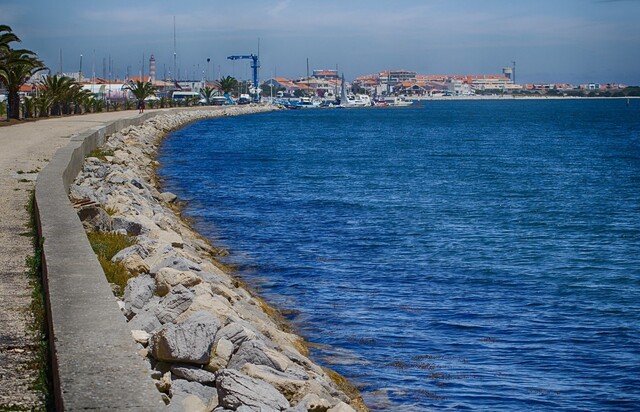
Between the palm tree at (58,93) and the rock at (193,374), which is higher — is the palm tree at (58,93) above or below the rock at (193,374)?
above

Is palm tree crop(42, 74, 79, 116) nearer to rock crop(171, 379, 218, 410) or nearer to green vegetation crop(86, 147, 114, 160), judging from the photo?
green vegetation crop(86, 147, 114, 160)

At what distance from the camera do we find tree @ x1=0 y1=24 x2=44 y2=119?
1460 inches

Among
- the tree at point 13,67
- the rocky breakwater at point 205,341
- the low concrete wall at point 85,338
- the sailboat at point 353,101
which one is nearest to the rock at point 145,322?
the rocky breakwater at point 205,341

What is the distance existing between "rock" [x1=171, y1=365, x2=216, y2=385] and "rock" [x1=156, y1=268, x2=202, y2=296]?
7.40 ft

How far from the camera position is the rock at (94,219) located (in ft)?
36.8

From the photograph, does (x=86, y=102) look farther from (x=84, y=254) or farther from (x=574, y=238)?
(x=84, y=254)

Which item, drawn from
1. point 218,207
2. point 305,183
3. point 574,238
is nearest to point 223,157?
point 305,183

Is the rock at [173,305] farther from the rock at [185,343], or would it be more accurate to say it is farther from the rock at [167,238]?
the rock at [167,238]

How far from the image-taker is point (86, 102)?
57469 mm

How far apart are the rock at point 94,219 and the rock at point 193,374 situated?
17.2 ft

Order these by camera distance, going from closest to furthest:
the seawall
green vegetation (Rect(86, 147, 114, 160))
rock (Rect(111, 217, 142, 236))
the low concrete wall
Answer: the low concrete wall < the seawall < rock (Rect(111, 217, 142, 236)) < green vegetation (Rect(86, 147, 114, 160))

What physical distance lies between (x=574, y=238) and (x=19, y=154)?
38.1ft

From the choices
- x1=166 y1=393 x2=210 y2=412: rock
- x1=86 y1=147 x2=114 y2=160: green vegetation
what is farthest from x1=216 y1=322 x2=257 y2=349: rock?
x1=86 y1=147 x2=114 y2=160: green vegetation

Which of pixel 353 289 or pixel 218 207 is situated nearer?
pixel 353 289
